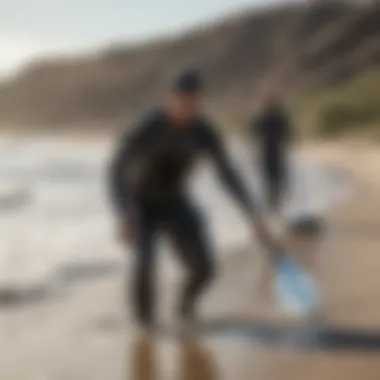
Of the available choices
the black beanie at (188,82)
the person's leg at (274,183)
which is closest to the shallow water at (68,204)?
the person's leg at (274,183)

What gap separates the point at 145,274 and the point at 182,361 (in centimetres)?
19

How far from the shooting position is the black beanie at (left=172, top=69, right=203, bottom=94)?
1.62 metres

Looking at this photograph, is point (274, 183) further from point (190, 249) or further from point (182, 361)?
point (182, 361)

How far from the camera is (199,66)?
5.45 ft

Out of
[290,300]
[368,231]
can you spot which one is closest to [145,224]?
[290,300]

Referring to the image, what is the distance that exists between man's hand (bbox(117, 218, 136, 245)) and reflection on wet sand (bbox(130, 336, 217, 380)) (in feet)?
0.50

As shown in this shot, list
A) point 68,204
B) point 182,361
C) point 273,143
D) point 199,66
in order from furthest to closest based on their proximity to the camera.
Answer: point 68,204
point 273,143
point 199,66
point 182,361

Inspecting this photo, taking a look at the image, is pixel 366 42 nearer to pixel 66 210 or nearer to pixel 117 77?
pixel 117 77

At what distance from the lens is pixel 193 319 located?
5.65 ft

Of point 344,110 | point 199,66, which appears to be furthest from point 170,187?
point 344,110

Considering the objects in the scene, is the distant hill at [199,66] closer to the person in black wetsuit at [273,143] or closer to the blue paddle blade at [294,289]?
the person in black wetsuit at [273,143]

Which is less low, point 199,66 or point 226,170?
point 199,66

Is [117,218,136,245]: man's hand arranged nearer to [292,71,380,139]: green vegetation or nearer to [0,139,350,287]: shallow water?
[0,139,350,287]: shallow water

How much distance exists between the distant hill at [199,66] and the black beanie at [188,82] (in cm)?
2
